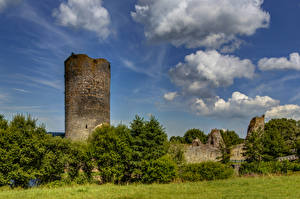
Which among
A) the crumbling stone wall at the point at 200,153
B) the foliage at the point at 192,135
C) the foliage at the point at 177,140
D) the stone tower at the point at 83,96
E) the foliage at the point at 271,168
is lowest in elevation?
the foliage at the point at 271,168

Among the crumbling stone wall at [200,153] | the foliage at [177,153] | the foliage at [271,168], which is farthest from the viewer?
the crumbling stone wall at [200,153]

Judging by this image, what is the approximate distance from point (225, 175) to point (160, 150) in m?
5.03

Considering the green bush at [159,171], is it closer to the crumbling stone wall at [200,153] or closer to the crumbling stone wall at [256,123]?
the crumbling stone wall at [200,153]

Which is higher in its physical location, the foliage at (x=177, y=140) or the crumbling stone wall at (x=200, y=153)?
the foliage at (x=177, y=140)

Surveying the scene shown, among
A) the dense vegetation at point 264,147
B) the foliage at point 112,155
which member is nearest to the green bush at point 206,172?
the foliage at point 112,155

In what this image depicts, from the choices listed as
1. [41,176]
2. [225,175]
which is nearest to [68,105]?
[41,176]

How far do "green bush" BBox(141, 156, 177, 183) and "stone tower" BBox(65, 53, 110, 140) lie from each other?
809cm

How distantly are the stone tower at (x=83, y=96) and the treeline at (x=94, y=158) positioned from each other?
178 inches

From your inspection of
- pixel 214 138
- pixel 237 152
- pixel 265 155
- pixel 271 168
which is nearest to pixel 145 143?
pixel 271 168

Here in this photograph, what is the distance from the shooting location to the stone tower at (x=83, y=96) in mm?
22250

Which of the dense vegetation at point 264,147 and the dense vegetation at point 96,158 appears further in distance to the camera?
the dense vegetation at point 264,147

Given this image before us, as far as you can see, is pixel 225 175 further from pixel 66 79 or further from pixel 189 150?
pixel 66 79

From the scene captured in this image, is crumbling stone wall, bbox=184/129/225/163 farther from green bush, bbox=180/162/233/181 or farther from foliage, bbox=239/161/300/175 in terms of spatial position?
green bush, bbox=180/162/233/181

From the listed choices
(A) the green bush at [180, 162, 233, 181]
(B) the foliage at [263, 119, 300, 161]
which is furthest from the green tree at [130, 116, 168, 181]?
(B) the foliage at [263, 119, 300, 161]
